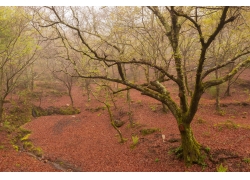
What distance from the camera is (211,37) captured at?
19.0 feet

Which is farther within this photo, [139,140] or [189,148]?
[139,140]

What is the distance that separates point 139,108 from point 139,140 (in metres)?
6.11

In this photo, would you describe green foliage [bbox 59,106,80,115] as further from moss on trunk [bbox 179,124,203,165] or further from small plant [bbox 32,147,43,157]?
moss on trunk [bbox 179,124,203,165]

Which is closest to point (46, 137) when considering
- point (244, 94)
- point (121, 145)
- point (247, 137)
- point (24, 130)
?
point (24, 130)

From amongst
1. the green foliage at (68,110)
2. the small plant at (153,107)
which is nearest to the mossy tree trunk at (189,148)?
the small plant at (153,107)

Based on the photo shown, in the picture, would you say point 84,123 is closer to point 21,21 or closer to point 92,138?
point 92,138

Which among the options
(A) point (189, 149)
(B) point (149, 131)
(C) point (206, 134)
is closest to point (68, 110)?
(B) point (149, 131)

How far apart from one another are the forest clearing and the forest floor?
2.3 inches

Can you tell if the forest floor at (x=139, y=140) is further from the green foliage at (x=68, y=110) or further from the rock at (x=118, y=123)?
the green foliage at (x=68, y=110)

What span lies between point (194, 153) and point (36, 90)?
931 inches

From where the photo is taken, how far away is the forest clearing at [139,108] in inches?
308

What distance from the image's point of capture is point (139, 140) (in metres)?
12.4

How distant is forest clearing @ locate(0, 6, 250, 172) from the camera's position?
7.81 meters

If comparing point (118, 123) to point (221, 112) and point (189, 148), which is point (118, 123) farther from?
point (189, 148)
